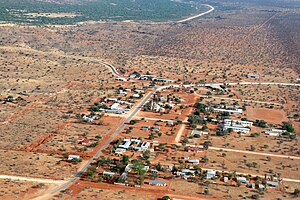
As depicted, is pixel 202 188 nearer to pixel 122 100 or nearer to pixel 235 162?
pixel 235 162

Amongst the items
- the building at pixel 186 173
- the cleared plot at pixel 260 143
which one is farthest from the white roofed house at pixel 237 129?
the building at pixel 186 173

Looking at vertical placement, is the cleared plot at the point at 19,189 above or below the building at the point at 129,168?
below

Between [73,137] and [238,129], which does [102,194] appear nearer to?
[73,137]

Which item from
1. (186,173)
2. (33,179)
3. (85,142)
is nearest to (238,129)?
(186,173)

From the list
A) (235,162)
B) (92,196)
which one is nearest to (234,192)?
(235,162)

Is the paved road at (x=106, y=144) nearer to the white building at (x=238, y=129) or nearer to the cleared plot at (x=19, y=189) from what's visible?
the cleared plot at (x=19, y=189)

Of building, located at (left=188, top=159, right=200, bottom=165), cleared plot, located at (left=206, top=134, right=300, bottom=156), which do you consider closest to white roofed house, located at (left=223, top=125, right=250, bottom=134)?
cleared plot, located at (left=206, top=134, right=300, bottom=156)

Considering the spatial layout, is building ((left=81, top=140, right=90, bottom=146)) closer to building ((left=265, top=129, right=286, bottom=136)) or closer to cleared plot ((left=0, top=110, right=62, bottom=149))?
cleared plot ((left=0, top=110, right=62, bottom=149))
